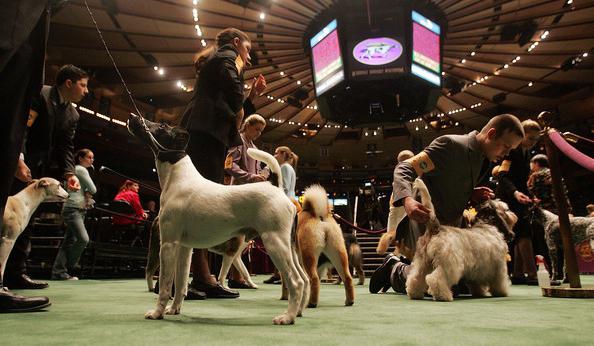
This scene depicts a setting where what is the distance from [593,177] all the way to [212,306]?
20496mm

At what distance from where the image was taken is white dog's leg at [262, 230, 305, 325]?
1.93 m

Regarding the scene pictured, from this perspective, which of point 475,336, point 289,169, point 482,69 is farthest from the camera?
point 482,69

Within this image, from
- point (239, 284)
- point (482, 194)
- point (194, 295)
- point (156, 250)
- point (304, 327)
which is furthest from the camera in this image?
point (239, 284)

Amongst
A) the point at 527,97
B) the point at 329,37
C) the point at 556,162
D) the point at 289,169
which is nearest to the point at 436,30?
the point at 329,37

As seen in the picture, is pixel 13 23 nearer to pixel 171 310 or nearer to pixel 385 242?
pixel 171 310

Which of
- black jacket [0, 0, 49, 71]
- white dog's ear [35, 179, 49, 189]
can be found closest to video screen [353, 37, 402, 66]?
white dog's ear [35, 179, 49, 189]

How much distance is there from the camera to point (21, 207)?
164 inches

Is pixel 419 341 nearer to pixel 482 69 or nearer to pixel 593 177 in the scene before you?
pixel 482 69

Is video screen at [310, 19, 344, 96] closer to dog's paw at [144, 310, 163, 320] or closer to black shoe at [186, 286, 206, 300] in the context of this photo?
black shoe at [186, 286, 206, 300]

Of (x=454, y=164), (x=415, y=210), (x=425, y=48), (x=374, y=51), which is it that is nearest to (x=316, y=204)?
(x=415, y=210)

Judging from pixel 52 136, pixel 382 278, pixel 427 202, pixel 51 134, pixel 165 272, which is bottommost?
pixel 382 278

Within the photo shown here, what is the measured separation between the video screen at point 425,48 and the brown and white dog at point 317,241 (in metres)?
8.27

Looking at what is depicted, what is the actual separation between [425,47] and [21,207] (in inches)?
376

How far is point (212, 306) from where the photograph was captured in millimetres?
2736
